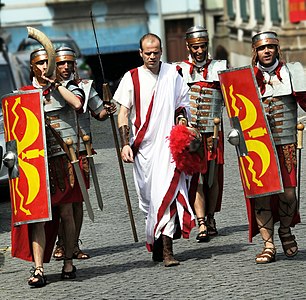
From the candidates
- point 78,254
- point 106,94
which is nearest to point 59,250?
point 78,254

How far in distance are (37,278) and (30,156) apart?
842 mm

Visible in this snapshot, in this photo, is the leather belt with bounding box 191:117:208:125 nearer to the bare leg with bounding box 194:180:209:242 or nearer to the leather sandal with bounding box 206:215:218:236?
the bare leg with bounding box 194:180:209:242

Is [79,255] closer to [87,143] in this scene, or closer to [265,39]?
[87,143]

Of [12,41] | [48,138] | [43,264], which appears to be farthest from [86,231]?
[12,41]

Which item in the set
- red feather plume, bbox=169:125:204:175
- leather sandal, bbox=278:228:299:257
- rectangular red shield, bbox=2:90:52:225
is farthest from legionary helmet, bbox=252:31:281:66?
rectangular red shield, bbox=2:90:52:225

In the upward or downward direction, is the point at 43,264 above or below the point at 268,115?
below

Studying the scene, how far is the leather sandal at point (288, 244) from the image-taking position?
34.9 ft

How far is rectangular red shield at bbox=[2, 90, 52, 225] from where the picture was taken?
1011 cm

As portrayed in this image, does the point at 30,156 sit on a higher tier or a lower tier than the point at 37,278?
higher

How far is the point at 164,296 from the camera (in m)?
9.47

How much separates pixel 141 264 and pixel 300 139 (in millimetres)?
1488

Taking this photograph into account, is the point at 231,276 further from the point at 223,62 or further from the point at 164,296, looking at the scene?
the point at 223,62

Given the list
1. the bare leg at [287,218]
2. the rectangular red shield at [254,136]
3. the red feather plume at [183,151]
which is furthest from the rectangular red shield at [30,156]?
the bare leg at [287,218]

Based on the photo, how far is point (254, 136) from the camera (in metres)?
10.4
